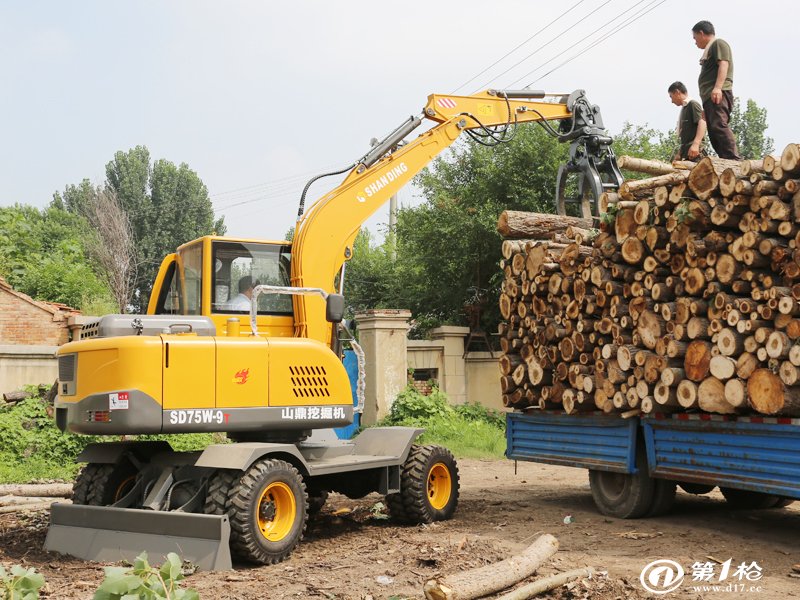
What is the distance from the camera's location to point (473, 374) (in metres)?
18.8

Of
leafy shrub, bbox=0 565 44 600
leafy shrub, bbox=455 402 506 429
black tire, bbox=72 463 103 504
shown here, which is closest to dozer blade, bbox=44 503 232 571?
black tire, bbox=72 463 103 504

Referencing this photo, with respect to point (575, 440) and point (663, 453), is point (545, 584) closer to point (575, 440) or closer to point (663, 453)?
point (663, 453)

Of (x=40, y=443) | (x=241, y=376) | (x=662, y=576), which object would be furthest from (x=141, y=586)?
(x=40, y=443)

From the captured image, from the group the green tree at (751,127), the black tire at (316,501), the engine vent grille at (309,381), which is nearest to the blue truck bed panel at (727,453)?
the engine vent grille at (309,381)

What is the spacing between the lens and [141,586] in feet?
13.8

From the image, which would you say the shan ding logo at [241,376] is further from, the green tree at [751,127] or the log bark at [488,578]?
the green tree at [751,127]

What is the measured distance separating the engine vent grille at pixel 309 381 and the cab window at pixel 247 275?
0.82 meters

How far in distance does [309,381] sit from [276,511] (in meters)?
1.25

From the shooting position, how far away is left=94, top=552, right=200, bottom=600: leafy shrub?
411 cm

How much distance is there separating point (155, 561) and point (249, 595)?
1.24 metres

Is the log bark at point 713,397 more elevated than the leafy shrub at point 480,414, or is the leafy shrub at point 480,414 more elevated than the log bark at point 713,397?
the log bark at point 713,397

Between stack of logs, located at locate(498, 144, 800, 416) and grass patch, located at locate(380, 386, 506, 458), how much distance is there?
5.34 meters

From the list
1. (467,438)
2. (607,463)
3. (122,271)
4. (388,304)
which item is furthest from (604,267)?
(122,271)

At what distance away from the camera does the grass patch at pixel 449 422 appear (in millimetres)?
15688
